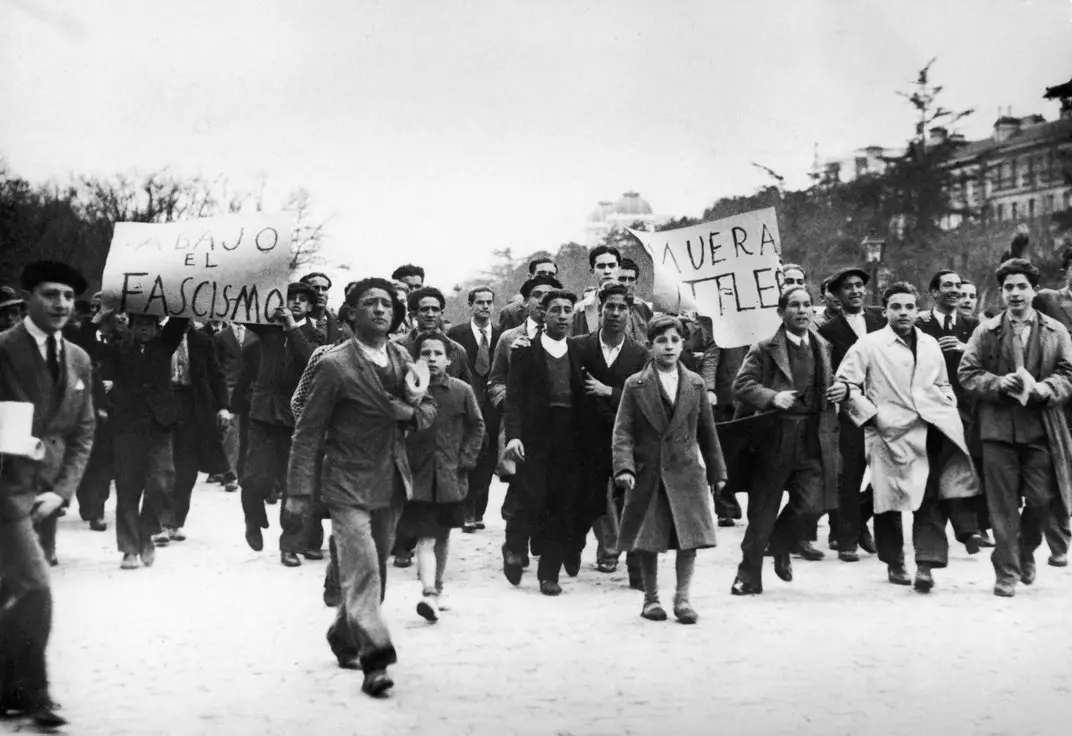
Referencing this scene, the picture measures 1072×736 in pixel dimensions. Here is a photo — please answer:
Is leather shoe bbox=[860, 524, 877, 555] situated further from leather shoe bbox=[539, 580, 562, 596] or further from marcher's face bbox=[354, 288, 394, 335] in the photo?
marcher's face bbox=[354, 288, 394, 335]

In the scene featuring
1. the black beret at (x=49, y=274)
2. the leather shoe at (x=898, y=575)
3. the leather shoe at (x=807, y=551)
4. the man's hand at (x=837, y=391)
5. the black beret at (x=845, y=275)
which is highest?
the black beret at (x=845, y=275)

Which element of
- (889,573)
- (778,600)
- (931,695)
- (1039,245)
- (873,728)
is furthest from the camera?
(1039,245)

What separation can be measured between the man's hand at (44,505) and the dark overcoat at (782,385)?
4884 millimetres

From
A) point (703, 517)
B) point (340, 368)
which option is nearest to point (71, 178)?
point (340, 368)

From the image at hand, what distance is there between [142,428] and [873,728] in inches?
255

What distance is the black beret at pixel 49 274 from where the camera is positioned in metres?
6.19

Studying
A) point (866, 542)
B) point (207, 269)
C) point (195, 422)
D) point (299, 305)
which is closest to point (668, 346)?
point (207, 269)

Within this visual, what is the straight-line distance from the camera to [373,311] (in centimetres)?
676

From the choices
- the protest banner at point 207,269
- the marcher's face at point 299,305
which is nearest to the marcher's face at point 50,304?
the protest banner at point 207,269

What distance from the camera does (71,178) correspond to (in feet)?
26.1

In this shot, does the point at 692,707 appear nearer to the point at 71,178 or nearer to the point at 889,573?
the point at 889,573

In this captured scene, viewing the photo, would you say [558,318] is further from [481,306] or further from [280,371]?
[481,306]

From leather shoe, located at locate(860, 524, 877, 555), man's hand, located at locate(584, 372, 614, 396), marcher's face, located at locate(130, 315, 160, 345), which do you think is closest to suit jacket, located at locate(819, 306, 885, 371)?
leather shoe, located at locate(860, 524, 877, 555)

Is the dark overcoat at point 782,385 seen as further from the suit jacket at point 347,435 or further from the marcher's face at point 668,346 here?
the suit jacket at point 347,435
